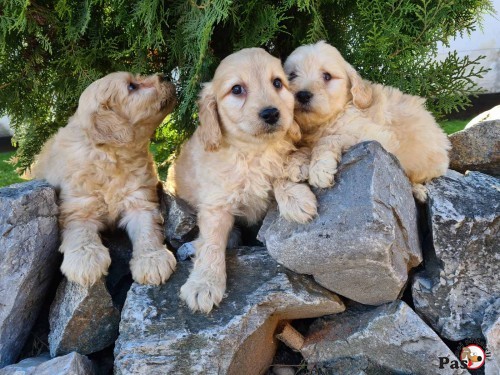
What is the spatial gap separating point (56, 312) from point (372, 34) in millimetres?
2795

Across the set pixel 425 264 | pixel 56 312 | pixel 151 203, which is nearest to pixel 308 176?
pixel 425 264

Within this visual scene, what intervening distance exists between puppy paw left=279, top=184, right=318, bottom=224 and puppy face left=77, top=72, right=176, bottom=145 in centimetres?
114

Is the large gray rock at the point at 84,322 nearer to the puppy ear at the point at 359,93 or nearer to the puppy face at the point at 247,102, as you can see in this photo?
the puppy face at the point at 247,102

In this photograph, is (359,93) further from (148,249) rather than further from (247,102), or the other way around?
(148,249)

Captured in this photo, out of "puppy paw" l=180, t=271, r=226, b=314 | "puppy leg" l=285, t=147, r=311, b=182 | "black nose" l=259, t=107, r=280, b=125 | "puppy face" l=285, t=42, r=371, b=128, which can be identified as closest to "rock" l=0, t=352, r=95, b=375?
"puppy paw" l=180, t=271, r=226, b=314

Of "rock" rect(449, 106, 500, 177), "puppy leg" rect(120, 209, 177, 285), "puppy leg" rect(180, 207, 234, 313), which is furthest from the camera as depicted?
"rock" rect(449, 106, 500, 177)

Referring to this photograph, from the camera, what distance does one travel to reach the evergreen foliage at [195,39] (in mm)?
3492

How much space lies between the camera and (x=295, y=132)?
125 inches

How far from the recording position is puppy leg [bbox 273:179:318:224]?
113 inches

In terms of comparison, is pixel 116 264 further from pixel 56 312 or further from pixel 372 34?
pixel 372 34

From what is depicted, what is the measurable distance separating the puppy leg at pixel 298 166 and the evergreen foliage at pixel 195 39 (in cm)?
80

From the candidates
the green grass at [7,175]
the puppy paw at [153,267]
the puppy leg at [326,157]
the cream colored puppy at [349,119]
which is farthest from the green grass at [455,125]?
the green grass at [7,175]

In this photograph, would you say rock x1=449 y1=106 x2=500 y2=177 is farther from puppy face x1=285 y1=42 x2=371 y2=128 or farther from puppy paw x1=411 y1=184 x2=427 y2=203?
puppy face x1=285 y1=42 x2=371 y2=128

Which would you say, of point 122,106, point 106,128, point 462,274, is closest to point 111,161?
point 106,128
